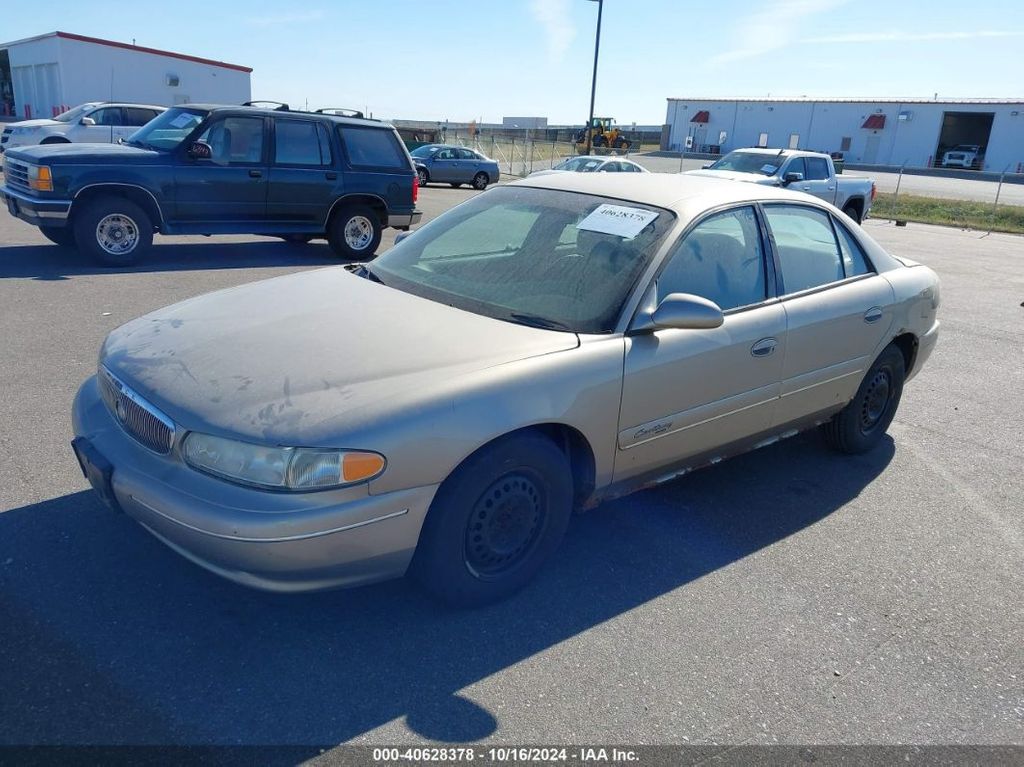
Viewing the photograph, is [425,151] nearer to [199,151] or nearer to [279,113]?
[279,113]

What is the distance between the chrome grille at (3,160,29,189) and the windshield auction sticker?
299 inches

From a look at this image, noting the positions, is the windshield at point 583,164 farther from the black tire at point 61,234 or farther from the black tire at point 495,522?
the black tire at point 495,522

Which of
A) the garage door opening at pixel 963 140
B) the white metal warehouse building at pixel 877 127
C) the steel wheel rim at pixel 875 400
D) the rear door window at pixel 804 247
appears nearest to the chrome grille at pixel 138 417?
the rear door window at pixel 804 247

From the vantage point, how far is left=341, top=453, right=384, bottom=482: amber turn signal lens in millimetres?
2611

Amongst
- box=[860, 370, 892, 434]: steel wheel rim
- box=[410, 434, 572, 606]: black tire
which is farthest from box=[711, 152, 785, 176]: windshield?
box=[410, 434, 572, 606]: black tire

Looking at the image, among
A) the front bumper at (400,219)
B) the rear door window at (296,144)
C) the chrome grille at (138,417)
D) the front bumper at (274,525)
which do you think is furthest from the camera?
the front bumper at (400,219)

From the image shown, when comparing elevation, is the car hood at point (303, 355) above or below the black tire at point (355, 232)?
above

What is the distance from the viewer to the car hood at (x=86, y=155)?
8594 mm

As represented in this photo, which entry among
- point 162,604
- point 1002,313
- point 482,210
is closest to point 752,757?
point 162,604

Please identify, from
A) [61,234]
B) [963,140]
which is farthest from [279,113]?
[963,140]

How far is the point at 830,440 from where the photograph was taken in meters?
4.97

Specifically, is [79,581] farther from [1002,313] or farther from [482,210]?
[1002,313]

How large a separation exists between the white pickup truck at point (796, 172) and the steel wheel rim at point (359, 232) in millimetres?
7955

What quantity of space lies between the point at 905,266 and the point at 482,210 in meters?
2.71
